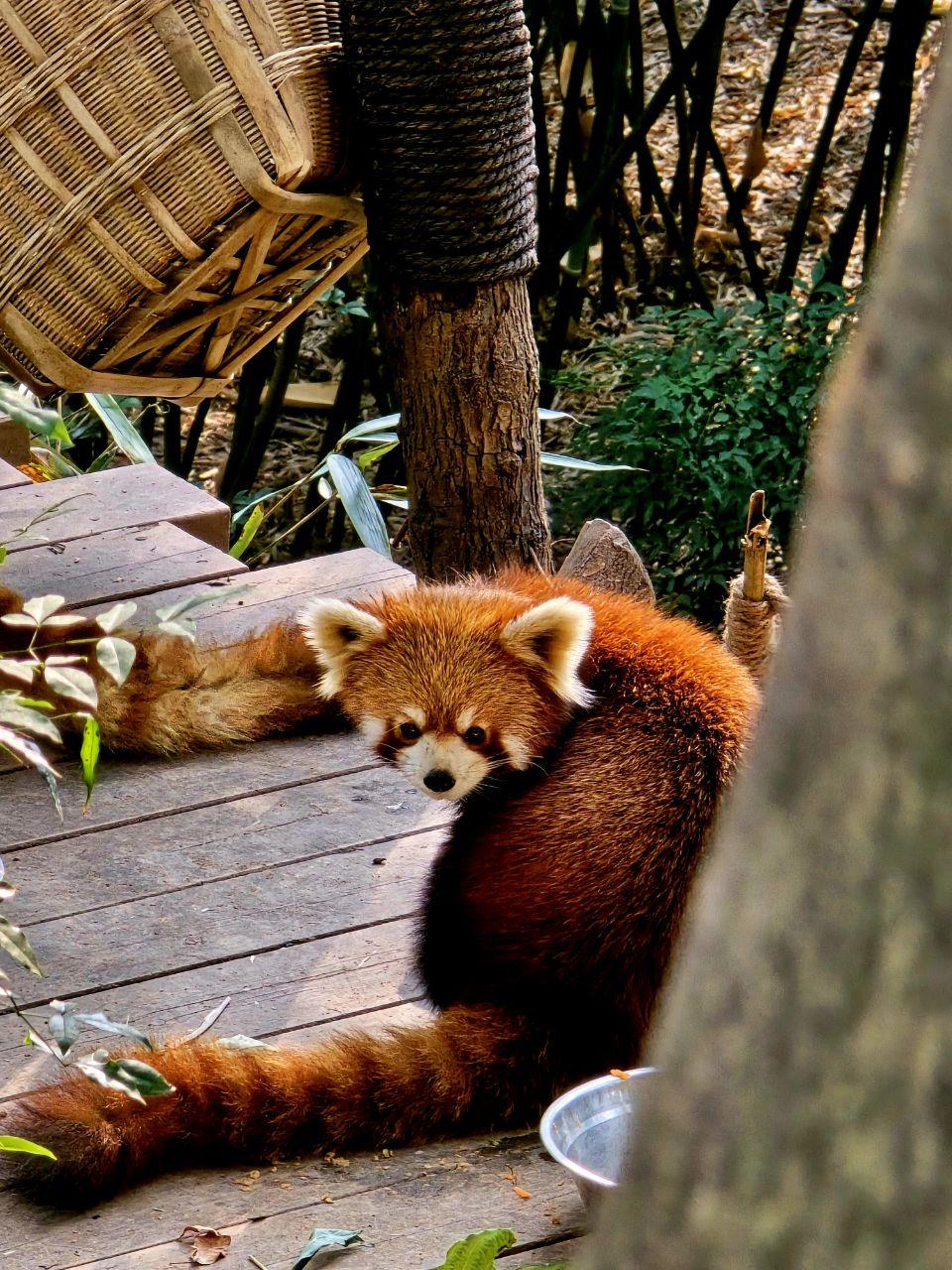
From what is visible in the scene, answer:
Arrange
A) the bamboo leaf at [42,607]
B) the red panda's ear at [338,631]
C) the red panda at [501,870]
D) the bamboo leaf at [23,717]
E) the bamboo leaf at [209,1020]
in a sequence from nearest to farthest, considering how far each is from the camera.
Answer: the bamboo leaf at [23,717], the bamboo leaf at [42,607], the red panda at [501,870], the bamboo leaf at [209,1020], the red panda's ear at [338,631]

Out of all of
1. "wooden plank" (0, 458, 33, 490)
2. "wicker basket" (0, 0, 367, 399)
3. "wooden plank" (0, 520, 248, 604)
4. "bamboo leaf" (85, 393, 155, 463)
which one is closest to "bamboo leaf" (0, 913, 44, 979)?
"wicker basket" (0, 0, 367, 399)

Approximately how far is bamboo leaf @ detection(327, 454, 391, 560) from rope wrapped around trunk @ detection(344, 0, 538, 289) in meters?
0.89

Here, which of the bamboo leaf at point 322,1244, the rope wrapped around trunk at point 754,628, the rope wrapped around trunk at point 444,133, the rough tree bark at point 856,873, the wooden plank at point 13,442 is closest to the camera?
the rough tree bark at point 856,873

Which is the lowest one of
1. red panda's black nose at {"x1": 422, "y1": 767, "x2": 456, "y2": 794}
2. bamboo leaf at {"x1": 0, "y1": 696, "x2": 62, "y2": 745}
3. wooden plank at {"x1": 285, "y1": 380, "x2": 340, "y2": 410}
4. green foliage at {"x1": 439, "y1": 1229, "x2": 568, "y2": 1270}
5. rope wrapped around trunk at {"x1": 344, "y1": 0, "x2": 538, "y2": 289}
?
wooden plank at {"x1": 285, "y1": 380, "x2": 340, "y2": 410}

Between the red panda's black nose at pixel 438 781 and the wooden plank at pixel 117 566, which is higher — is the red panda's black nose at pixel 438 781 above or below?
above

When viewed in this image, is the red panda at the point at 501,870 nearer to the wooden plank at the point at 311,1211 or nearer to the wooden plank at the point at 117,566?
the wooden plank at the point at 311,1211

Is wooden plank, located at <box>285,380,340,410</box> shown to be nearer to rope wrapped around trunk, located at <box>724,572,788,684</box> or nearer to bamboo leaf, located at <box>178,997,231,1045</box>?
rope wrapped around trunk, located at <box>724,572,788,684</box>

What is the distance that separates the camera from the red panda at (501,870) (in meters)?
1.70

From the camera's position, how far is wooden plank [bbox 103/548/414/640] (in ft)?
9.93

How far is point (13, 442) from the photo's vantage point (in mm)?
3904

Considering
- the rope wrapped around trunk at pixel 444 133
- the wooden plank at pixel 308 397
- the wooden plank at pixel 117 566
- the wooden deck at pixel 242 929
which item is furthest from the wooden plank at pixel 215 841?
the wooden plank at pixel 308 397

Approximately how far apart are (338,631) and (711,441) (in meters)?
2.75

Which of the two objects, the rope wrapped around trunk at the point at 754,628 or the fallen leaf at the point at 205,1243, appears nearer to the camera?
the fallen leaf at the point at 205,1243

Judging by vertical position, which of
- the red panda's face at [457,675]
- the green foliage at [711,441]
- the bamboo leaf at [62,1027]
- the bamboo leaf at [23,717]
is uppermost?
the bamboo leaf at [23,717]
